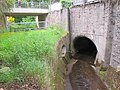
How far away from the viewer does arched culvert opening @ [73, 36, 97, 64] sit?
14906 mm

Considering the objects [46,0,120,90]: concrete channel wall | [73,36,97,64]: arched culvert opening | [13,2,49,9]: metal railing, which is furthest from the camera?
[13,2,49,9]: metal railing

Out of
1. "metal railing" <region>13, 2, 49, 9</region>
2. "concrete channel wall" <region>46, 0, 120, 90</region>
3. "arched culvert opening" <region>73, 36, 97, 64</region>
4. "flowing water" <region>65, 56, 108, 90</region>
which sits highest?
A: "metal railing" <region>13, 2, 49, 9</region>

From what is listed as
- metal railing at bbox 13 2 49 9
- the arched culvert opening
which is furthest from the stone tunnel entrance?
metal railing at bbox 13 2 49 9

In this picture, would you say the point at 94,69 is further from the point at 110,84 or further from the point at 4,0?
the point at 4,0

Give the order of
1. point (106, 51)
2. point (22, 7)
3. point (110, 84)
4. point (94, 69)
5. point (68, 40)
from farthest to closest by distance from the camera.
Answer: point (22, 7)
point (68, 40)
point (94, 69)
point (106, 51)
point (110, 84)

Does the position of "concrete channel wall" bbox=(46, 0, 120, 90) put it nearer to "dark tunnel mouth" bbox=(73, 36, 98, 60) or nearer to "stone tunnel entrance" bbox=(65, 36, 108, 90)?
"stone tunnel entrance" bbox=(65, 36, 108, 90)

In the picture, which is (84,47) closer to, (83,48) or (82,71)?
(83,48)

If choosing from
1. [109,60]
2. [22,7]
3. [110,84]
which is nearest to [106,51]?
[109,60]

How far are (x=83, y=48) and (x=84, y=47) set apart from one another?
22 centimetres

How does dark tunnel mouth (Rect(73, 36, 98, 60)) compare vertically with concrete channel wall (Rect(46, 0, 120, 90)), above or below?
below

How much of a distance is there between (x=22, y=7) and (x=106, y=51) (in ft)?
46.0

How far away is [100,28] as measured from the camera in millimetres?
10461

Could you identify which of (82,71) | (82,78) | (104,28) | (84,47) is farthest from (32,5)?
(82,78)

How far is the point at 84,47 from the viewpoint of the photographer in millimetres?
16703
